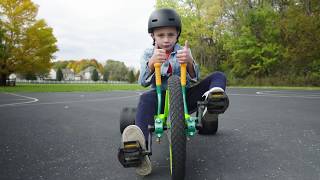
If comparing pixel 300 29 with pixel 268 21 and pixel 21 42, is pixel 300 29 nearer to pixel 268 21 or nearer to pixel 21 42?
pixel 268 21

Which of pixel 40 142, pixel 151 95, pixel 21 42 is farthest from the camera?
pixel 21 42

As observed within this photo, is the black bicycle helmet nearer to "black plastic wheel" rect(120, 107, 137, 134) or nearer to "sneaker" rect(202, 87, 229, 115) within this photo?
"sneaker" rect(202, 87, 229, 115)

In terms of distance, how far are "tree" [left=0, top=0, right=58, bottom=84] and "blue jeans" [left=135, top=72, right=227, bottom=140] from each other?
34773 millimetres

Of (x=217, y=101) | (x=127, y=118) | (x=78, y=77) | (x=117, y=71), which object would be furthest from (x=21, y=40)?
(x=78, y=77)

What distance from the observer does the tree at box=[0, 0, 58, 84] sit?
3441cm

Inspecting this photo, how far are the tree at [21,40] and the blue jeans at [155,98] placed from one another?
34773 millimetres

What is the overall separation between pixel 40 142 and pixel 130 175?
1893mm

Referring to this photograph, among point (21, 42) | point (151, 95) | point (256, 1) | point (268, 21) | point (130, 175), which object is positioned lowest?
point (130, 175)

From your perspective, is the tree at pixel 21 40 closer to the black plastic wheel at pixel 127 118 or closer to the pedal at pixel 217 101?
the black plastic wheel at pixel 127 118

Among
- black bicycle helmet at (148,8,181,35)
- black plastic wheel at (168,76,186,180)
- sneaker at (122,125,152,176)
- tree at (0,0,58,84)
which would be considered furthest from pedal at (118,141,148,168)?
tree at (0,0,58,84)

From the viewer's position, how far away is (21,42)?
115 feet

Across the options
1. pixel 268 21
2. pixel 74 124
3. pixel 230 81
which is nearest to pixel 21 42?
pixel 230 81

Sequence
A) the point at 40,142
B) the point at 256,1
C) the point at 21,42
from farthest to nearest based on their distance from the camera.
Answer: the point at 256,1 → the point at 21,42 → the point at 40,142

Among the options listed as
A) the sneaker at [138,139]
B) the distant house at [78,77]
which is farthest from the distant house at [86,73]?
the sneaker at [138,139]
